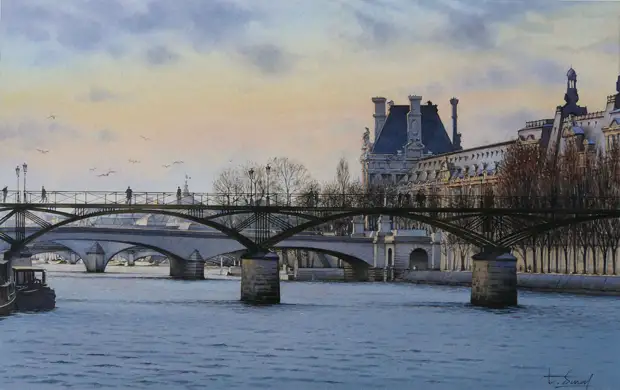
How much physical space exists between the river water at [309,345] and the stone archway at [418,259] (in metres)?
45.8

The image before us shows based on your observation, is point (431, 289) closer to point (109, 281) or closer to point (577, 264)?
point (577, 264)

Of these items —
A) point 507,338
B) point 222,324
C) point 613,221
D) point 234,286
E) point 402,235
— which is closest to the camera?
point 507,338

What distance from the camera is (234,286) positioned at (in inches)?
4469

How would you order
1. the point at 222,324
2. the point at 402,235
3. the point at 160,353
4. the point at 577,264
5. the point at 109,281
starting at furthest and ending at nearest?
the point at 402,235 → the point at 109,281 → the point at 577,264 → the point at 222,324 → the point at 160,353

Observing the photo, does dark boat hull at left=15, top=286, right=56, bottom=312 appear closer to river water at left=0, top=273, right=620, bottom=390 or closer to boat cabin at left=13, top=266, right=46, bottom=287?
river water at left=0, top=273, right=620, bottom=390

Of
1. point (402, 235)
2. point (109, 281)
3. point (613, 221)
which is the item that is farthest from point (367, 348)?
point (402, 235)

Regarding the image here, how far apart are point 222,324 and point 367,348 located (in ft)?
Result: 36.5

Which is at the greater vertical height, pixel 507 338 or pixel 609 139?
pixel 609 139

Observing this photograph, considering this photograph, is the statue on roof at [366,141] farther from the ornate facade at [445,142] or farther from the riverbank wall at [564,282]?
the riverbank wall at [564,282]

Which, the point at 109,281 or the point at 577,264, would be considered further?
the point at 109,281

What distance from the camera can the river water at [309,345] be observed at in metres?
48.7
